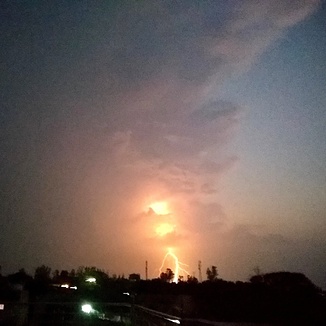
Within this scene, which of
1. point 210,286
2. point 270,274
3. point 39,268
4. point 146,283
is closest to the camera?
point 210,286

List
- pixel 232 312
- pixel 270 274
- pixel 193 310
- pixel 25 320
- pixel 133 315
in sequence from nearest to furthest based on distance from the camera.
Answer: pixel 133 315, pixel 25 320, pixel 232 312, pixel 193 310, pixel 270 274

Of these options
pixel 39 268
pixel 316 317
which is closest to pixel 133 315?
pixel 316 317

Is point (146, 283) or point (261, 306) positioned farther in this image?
point (146, 283)

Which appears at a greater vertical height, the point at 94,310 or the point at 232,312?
the point at 232,312

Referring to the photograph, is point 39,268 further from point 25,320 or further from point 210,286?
point 25,320

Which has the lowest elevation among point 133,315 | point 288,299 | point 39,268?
point 133,315

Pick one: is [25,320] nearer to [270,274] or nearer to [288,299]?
[288,299]

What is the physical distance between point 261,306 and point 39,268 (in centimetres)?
6727

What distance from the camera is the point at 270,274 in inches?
1641

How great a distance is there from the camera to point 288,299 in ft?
74.6

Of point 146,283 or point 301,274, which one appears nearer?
point 301,274

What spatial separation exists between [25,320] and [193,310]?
15720 mm

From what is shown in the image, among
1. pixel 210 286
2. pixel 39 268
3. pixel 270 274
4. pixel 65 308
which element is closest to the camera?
pixel 65 308

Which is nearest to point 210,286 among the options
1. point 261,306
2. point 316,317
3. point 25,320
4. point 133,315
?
point 261,306
